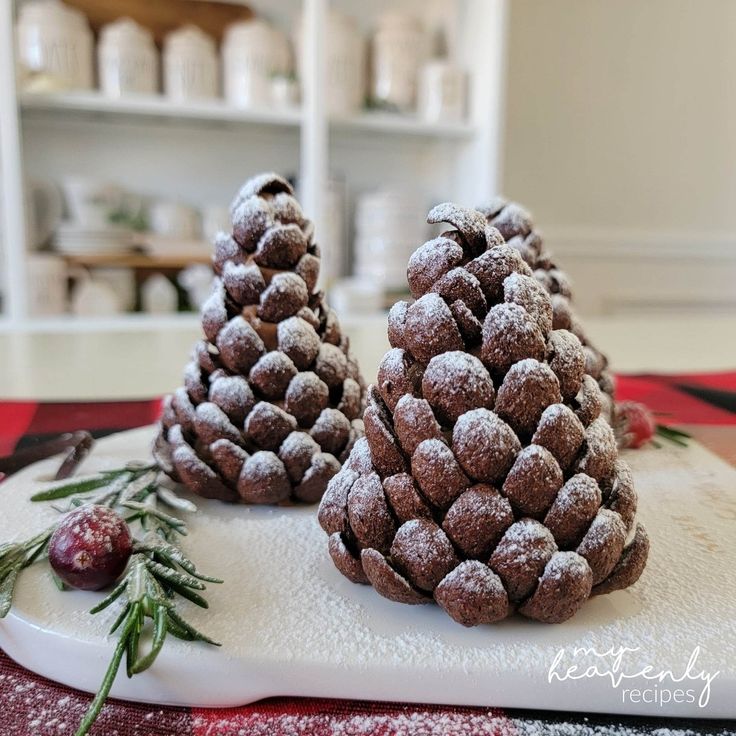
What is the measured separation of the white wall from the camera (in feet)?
9.71

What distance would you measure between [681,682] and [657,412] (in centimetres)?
66

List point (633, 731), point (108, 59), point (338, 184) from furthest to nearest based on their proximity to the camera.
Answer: point (338, 184)
point (108, 59)
point (633, 731)

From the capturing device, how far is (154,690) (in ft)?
1.18

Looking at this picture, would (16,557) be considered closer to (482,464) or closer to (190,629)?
(190,629)

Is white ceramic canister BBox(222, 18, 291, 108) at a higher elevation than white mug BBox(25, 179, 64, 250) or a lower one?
higher

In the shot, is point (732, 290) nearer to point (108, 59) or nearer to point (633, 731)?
point (108, 59)

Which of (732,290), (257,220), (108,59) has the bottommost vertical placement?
(732,290)

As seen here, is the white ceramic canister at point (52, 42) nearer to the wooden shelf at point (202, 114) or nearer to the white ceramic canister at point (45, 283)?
the wooden shelf at point (202, 114)

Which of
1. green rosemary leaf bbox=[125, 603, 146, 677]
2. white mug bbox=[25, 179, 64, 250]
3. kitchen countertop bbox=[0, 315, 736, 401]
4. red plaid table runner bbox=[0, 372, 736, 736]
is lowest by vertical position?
kitchen countertop bbox=[0, 315, 736, 401]

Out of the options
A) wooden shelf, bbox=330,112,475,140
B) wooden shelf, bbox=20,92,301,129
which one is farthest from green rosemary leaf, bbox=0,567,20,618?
wooden shelf, bbox=330,112,475,140

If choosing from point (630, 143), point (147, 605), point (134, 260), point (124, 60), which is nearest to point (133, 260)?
point (134, 260)

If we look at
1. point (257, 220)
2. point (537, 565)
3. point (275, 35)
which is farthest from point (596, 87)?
point (537, 565)

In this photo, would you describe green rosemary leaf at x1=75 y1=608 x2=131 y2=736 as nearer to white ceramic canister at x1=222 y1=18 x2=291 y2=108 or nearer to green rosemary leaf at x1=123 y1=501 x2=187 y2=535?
green rosemary leaf at x1=123 y1=501 x2=187 y2=535

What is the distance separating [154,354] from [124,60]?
3.48 ft
